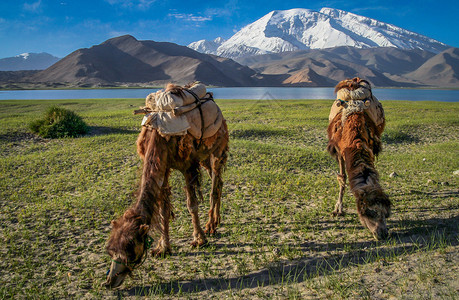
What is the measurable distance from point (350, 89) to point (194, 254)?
14.2ft

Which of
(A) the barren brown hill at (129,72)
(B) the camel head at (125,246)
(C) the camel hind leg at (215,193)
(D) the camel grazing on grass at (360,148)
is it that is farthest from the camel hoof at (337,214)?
(A) the barren brown hill at (129,72)

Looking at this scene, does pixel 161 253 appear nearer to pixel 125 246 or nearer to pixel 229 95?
pixel 125 246

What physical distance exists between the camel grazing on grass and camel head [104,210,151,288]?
9.57 ft

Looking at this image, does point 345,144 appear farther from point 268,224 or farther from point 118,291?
point 118,291

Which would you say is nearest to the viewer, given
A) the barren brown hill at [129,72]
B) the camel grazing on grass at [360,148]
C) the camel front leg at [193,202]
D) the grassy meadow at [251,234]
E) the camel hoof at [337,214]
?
the grassy meadow at [251,234]

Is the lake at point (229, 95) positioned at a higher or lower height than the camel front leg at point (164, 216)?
higher

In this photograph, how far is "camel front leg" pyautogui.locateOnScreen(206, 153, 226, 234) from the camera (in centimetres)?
508

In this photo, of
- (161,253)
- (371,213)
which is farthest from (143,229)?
(371,213)

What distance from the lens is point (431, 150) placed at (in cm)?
1125

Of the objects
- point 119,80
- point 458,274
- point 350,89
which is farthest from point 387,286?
point 119,80

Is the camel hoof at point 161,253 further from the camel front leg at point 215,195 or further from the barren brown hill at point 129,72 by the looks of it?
the barren brown hill at point 129,72

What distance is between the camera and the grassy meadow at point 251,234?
11.3 feet

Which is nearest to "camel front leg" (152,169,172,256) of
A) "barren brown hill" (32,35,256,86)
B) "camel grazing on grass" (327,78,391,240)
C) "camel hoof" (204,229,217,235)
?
"camel hoof" (204,229,217,235)

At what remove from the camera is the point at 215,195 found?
5.27 m
